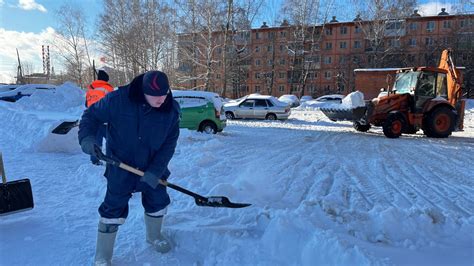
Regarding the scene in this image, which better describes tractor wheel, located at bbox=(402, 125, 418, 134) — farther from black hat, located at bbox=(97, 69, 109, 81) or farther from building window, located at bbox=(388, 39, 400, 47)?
building window, located at bbox=(388, 39, 400, 47)

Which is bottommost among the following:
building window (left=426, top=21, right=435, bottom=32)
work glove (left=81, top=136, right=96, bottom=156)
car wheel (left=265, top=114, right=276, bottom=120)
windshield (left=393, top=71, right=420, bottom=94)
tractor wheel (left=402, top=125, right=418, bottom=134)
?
tractor wheel (left=402, top=125, right=418, bottom=134)

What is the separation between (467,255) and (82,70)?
45733mm

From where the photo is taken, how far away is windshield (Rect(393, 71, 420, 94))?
39.8 feet

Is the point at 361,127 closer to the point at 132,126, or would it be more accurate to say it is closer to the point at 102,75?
the point at 102,75

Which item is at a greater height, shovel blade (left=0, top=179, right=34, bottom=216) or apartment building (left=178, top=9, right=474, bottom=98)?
apartment building (left=178, top=9, right=474, bottom=98)

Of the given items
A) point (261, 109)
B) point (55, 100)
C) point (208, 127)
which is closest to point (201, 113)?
point (208, 127)

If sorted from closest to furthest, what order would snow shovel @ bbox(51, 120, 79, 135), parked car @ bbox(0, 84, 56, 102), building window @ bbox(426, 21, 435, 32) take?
1. snow shovel @ bbox(51, 120, 79, 135)
2. parked car @ bbox(0, 84, 56, 102)
3. building window @ bbox(426, 21, 435, 32)

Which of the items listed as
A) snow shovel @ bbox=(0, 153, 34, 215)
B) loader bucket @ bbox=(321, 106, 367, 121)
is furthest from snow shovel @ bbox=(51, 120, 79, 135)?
loader bucket @ bbox=(321, 106, 367, 121)

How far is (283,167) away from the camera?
21.9ft

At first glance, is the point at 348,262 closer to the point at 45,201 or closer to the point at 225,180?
the point at 225,180

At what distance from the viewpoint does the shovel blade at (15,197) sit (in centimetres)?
355

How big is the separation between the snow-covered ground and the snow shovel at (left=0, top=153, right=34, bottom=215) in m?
0.22

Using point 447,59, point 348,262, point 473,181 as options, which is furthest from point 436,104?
point 348,262

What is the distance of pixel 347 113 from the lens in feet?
41.4
